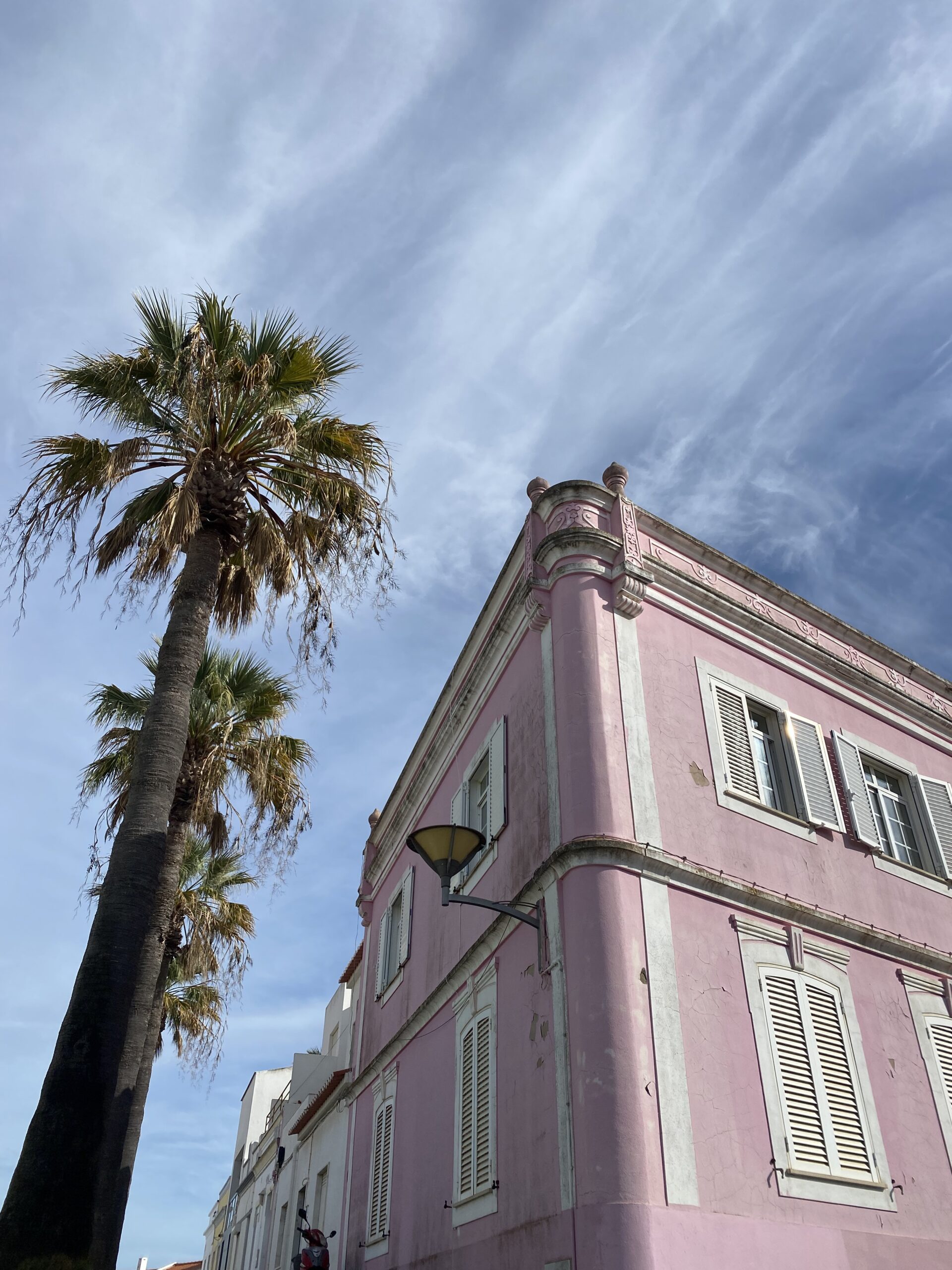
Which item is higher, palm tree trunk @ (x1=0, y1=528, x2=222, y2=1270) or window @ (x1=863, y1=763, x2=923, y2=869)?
window @ (x1=863, y1=763, x2=923, y2=869)

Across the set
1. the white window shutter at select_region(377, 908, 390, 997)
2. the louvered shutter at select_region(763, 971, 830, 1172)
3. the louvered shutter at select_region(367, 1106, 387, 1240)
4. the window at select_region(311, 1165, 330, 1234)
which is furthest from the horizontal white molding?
the window at select_region(311, 1165, 330, 1234)

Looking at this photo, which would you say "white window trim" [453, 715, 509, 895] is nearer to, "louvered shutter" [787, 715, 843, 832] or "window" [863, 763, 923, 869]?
"louvered shutter" [787, 715, 843, 832]

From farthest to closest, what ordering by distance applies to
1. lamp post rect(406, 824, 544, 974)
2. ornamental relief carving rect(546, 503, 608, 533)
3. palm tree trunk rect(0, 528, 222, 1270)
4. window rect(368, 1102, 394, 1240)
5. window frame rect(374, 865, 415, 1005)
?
1. window frame rect(374, 865, 415, 1005)
2. window rect(368, 1102, 394, 1240)
3. ornamental relief carving rect(546, 503, 608, 533)
4. lamp post rect(406, 824, 544, 974)
5. palm tree trunk rect(0, 528, 222, 1270)

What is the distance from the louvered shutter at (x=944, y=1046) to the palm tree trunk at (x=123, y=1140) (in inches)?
298

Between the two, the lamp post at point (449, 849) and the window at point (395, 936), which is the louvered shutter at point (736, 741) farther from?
the window at point (395, 936)

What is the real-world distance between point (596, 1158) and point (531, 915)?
207 centimetres

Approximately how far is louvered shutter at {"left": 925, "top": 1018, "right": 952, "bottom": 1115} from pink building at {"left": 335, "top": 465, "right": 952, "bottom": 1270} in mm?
37

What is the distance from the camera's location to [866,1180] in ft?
25.7

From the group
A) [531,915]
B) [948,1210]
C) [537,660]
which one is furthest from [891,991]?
[537,660]

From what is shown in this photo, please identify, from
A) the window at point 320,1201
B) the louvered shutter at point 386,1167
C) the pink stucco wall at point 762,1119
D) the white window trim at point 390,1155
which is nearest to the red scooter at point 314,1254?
the white window trim at point 390,1155

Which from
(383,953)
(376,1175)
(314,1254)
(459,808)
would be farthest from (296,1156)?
(459,808)

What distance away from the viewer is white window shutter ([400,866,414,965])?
13539 millimetres

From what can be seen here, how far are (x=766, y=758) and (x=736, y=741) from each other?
0.58 m

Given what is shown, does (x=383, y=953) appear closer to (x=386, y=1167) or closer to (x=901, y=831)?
(x=386, y=1167)
